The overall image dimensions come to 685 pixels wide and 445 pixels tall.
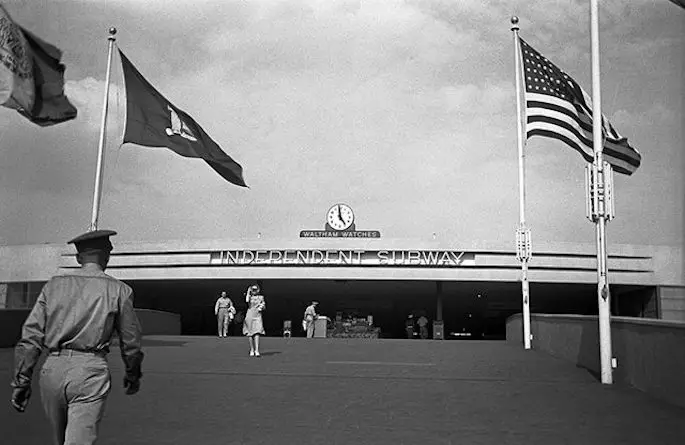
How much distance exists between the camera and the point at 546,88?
16297 mm

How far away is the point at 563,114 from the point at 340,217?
26.3m

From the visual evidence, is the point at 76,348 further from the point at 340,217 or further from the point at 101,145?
the point at 340,217

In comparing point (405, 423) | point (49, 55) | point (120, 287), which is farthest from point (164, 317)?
point (120, 287)

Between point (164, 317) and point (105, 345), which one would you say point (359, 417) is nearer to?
point (105, 345)

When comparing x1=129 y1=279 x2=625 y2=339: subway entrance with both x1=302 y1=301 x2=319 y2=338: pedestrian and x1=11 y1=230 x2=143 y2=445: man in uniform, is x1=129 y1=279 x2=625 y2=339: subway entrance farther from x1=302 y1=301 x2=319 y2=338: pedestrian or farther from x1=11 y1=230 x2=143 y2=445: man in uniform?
x1=11 y1=230 x2=143 y2=445: man in uniform

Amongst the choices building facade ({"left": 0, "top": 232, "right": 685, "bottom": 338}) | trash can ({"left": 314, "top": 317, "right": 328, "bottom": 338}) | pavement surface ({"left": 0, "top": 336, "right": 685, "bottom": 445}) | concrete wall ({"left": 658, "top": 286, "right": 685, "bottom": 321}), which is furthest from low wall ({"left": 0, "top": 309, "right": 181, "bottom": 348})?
concrete wall ({"left": 658, "top": 286, "right": 685, "bottom": 321})

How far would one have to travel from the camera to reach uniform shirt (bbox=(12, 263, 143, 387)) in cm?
452

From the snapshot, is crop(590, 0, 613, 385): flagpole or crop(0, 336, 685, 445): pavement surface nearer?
crop(0, 336, 685, 445): pavement surface

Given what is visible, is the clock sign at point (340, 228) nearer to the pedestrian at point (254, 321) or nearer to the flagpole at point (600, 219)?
the pedestrian at point (254, 321)

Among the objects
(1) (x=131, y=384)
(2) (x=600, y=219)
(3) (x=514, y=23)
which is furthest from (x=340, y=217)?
(1) (x=131, y=384)

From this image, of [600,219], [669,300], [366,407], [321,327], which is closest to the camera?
[366,407]

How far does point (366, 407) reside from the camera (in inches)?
367

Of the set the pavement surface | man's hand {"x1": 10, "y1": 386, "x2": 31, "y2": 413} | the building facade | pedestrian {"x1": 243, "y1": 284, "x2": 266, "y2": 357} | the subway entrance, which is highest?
the building facade

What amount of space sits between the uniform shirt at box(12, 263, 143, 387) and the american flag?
1139 cm
